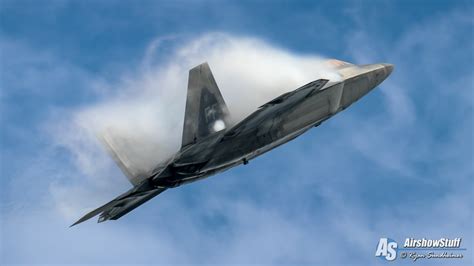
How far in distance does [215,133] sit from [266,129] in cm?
203

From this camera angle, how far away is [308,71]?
32.2 meters

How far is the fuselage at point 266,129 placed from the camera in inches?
1108

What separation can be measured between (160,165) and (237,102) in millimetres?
3794

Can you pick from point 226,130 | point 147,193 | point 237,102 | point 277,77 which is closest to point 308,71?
point 277,77

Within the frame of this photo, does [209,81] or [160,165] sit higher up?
[209,81]

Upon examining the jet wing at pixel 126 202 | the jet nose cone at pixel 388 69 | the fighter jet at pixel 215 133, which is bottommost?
the jet wing at pixel 126 202

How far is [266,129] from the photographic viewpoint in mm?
29359

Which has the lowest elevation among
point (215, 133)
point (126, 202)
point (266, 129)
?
point (126, 202)

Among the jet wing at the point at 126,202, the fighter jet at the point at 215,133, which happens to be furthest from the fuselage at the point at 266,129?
the jet wing at the point at 126,202

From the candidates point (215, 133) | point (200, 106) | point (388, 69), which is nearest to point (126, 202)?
point (215, 133)

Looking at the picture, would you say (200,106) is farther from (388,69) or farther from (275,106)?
(388,69)

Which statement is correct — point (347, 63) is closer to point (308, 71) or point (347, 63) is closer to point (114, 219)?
point (308, 71)

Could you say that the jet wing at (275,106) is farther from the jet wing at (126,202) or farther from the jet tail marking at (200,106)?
the jet wing at (126,202)

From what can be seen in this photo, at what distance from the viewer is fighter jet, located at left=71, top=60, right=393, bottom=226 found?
28.2m
